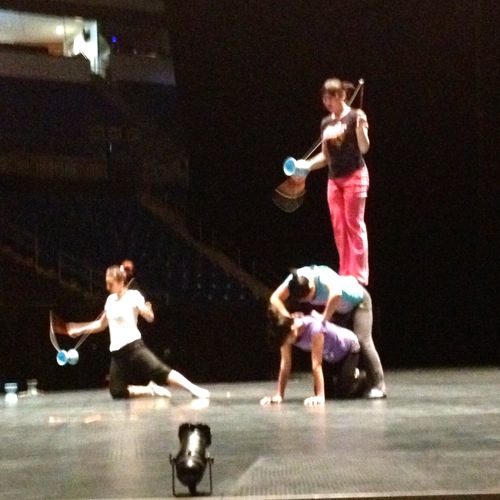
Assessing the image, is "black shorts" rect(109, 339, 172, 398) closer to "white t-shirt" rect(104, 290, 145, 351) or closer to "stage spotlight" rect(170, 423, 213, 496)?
"white t-shirt" rect(104, 290, 145, 351)

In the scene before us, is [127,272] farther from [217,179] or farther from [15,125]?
[15,125]

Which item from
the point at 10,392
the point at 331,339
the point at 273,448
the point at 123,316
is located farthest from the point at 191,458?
the point at 10,392

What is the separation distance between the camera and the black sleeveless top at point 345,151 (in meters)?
5.88

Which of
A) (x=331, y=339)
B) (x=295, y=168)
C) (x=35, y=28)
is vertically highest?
(x=35, y=28)

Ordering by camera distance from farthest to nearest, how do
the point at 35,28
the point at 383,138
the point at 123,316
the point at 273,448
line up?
1. the point at 35,28
2. the point at 383,138
3. the point at 123,316
4. the point at 273,448

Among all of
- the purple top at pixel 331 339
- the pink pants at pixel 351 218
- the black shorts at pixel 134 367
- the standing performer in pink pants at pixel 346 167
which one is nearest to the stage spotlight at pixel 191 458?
the purple top at pixel 331 339

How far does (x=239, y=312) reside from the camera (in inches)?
392

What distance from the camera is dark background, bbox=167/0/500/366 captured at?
9.24 m

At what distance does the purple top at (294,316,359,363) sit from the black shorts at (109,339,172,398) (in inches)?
56.1

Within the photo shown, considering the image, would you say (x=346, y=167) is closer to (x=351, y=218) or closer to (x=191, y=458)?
(x=351, y=218)

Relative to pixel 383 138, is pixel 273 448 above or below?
below

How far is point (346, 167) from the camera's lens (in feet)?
19.9

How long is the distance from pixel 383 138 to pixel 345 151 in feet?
14.3

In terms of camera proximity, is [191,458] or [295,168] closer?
[191,458]
